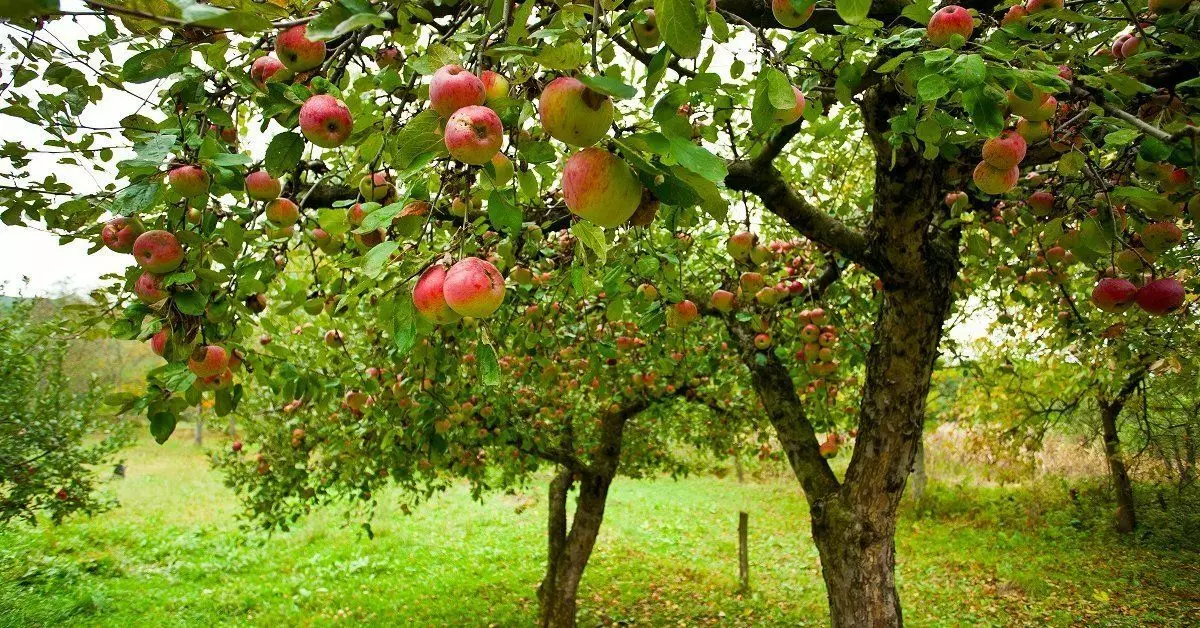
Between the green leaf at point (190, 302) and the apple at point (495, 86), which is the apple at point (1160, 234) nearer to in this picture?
the apple at point (495, 86)

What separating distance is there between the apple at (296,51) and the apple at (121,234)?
0.77m

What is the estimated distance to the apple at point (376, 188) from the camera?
1.94 metres

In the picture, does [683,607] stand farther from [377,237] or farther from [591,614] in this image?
[377,237]

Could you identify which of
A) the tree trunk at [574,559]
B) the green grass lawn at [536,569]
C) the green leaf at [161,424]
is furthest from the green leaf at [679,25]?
the green grass lawn at [536,569]

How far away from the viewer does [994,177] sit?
1895mm

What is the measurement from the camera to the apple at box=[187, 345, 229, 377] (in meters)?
1.65

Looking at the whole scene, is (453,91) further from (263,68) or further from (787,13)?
(787,13)

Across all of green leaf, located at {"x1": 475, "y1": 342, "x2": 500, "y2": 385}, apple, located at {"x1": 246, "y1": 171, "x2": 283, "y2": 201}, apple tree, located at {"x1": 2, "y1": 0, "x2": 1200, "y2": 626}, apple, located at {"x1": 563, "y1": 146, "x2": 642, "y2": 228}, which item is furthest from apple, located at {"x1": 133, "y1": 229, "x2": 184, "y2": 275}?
apple, located at {"x1": 563, "y1": 146, "x2": 642, "y2": 228}

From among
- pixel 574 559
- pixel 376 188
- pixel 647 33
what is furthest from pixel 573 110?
pixel 574 559

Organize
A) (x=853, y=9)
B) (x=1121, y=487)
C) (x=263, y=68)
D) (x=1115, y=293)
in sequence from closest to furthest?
(x=853, y=9) < (x=263, y=68) < (x=1115, y=293) < (x=1121, y=487)

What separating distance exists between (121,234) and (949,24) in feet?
7.53

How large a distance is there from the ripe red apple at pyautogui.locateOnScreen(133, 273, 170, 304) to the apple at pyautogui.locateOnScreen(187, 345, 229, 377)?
168mm

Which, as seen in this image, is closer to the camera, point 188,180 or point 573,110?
point 573,110

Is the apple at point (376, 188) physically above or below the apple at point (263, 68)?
below
